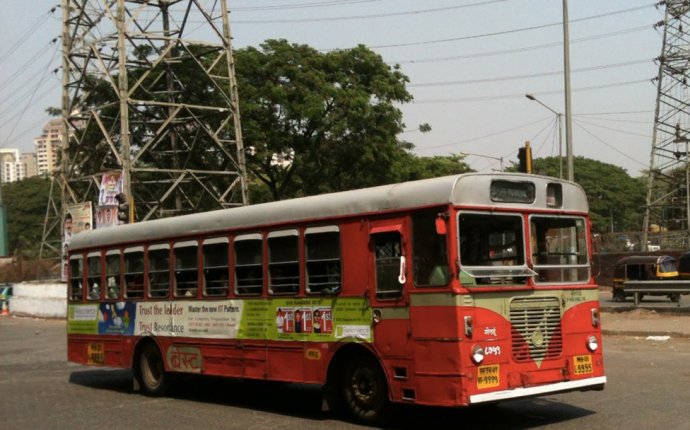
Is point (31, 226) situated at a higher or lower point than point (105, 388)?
higher

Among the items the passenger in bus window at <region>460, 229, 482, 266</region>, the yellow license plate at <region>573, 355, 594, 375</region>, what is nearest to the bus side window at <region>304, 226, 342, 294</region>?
the passenger in bus window at <region>460, 229, 482, 266</region>

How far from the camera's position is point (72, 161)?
3641cm

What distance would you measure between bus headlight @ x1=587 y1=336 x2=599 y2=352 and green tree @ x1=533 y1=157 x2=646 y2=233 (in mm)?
91349

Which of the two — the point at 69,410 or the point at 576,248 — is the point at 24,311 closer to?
the point at 69,410

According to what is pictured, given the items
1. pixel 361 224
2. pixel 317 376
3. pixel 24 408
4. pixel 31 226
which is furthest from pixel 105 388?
pixel 31 226

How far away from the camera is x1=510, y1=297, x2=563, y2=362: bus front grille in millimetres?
8773

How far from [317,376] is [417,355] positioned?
Answer: 5.62ft

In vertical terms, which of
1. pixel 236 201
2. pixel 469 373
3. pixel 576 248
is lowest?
pixel 469 373

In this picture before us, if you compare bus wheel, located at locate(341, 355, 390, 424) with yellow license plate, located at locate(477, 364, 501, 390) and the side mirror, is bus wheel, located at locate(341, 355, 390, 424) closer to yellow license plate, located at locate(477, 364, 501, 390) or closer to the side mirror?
yellow license plate, located at locate(477, 364, 501, 390)

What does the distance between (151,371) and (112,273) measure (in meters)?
1.95

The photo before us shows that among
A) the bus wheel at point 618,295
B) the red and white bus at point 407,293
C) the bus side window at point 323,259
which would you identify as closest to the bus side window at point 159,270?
the red and white bus at point 407,293

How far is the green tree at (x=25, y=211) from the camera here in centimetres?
8649

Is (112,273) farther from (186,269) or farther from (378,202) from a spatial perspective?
(378,202)

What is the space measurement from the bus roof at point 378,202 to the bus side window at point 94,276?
2223 millimetres
